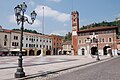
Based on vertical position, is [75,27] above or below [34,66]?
above

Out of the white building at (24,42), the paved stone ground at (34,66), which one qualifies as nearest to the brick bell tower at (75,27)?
the white building at (24,42)

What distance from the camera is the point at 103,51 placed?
7631 cm

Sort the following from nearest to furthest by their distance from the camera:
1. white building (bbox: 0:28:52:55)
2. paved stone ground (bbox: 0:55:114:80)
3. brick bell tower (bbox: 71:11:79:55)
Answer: paved stone ground (bbox: 0:55:114:80) < white building (bbox: 0:28:52:55) < brick bell tower (bbox: 71:11:79:55)

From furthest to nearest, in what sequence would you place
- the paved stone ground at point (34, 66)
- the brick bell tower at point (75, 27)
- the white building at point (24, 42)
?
the brick bell tower at point (75, 27) → the white building at point (24, 42) → the paved stone ground at point (34, 66)

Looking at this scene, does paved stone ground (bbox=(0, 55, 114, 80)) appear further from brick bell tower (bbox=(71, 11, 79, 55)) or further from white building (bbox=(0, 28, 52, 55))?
brick bell tower (bbox=(71, 11, 79, 55))

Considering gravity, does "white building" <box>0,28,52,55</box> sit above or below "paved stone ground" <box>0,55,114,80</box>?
above

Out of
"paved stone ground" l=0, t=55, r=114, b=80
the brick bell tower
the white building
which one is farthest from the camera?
the brick bell tower

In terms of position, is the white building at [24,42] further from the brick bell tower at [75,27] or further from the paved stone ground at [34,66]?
the paved stone ground at [34,66]

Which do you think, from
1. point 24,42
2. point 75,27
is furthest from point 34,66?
point 75,27

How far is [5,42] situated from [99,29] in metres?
40.5

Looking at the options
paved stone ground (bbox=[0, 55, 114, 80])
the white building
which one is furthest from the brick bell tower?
paved stone ground (bbox=[0, 55, 114, 80])

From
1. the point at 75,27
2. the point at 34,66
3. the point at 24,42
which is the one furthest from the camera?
the point at 75,27

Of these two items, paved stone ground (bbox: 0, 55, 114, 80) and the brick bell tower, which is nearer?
paved stone ground (bbox: 0, 55, 114, 80)

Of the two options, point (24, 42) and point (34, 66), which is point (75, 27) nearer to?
point (24, 42)
